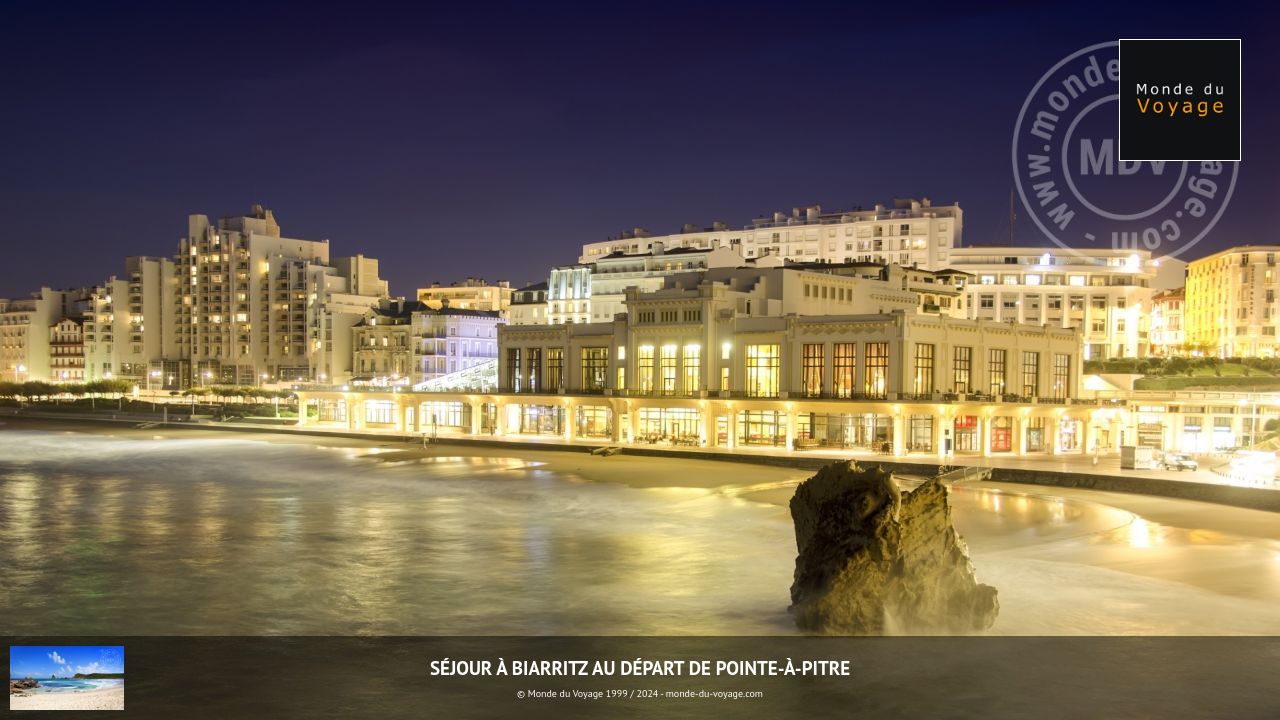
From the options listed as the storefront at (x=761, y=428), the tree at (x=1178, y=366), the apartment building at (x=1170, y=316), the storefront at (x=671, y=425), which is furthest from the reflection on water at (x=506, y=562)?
the apartment building at (x=1170, y=316)

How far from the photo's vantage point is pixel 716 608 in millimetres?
24625

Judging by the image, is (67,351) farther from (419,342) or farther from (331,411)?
(331,411)

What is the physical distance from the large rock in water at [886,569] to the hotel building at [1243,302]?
11715 centimetres

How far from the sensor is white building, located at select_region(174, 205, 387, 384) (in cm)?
16088

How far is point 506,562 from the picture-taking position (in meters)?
30.6

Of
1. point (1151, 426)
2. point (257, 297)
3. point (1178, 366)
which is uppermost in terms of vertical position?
point (257, 297)

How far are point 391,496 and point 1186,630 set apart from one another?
35.4 meters

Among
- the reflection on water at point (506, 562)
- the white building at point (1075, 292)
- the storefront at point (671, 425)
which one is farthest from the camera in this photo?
the white building at point (1075, 292)

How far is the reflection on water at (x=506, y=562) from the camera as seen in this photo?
925 inches

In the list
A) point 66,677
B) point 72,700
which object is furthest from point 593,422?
point 72,700

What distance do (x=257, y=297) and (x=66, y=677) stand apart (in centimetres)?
15867

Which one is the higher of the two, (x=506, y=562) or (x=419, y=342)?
(x=419, y=342)

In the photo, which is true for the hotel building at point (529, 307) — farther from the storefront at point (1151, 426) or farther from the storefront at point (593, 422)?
the storefront at point (1151, 426)

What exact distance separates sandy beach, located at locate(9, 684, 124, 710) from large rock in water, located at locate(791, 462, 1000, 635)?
14.3 m
